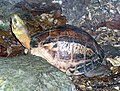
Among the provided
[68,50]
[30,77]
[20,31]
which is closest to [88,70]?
[68,50]

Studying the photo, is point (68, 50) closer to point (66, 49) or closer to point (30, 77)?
point (66, 49)

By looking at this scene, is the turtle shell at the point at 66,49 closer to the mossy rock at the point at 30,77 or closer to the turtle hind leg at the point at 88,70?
the turtle hind leg at the point at 88,70

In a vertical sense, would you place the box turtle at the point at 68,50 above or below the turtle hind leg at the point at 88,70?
above

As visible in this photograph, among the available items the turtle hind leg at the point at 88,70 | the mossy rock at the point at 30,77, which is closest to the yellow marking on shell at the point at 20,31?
the turtle hind leg at the point at 88,70

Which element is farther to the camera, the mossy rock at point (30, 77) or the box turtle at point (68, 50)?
the box turtle at point (68, 50)

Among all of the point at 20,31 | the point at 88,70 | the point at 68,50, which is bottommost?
the point at 88,70

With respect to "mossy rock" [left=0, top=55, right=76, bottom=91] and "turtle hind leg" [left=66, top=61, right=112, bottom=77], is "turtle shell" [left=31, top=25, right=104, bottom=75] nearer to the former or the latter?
"turtle hind leg" [left=66, top=61, right=112, bottom=77]
